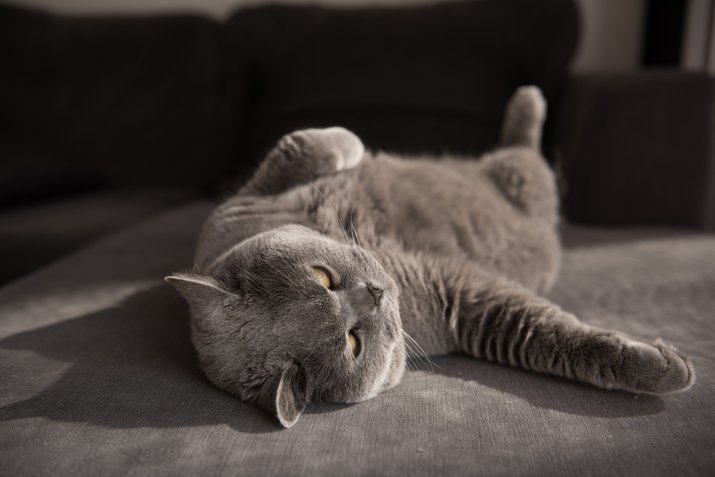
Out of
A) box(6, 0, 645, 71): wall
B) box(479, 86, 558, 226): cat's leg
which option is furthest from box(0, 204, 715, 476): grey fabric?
box(6, 0, 645, 71): wall

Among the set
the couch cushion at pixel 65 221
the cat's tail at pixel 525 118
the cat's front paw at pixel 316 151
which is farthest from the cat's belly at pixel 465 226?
the couch cushion at pixel 65 221

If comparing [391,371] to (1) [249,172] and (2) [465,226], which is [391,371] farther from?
(1) [249,172]

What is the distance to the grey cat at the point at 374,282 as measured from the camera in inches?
40.2

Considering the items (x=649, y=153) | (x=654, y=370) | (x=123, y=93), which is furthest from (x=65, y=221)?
(x=649, y=153)

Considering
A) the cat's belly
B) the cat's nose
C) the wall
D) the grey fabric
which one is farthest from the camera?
the wall

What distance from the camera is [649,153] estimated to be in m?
1.96

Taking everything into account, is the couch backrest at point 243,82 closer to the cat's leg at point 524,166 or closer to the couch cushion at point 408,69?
the couch cushion at point 408,69

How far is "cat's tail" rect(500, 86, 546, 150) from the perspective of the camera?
6.19ft

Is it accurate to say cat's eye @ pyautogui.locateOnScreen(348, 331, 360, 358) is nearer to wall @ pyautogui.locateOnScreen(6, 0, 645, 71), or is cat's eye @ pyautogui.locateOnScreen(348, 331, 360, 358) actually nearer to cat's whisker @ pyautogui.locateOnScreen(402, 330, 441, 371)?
cat's whisker @ pyautogui.locateOnScreen(402, 330, 441, 371)

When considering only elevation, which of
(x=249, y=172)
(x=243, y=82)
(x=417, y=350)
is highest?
(x=243, y=82)

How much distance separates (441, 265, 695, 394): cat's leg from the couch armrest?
919 millimetres

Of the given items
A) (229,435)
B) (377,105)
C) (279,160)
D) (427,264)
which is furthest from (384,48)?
(229,435)

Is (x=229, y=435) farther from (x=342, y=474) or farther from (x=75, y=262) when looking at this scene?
(x=75, y=262)

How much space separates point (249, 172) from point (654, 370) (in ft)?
4.99
